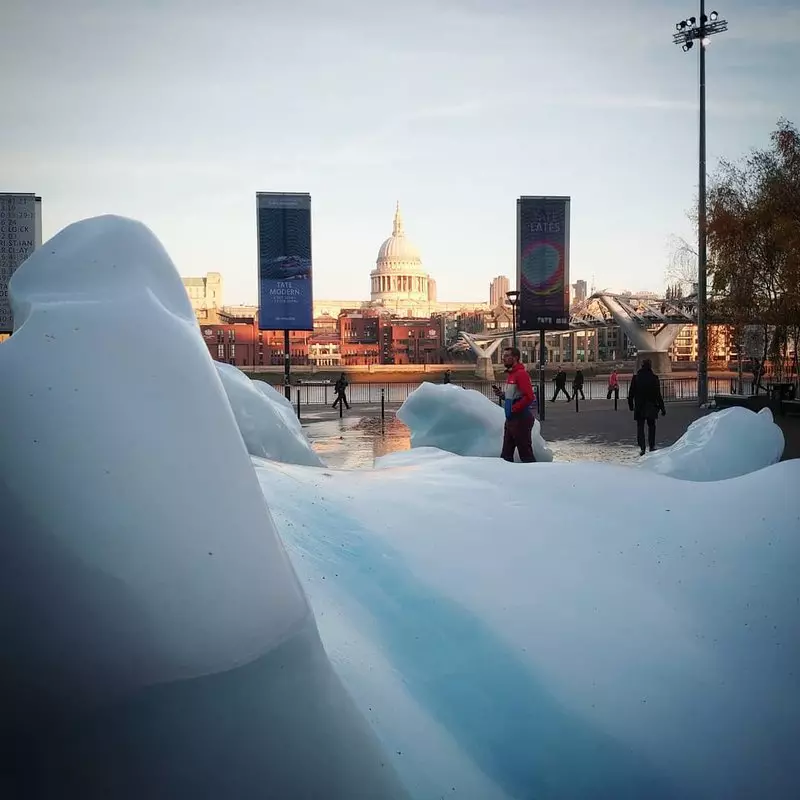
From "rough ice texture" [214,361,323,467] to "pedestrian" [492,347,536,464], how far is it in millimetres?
2941

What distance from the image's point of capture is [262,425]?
27.2 ft

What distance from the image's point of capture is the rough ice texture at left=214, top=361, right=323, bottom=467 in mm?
8094

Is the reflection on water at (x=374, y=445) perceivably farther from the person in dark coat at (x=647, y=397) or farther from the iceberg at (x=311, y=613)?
the iceberg at (x=311, y=613)

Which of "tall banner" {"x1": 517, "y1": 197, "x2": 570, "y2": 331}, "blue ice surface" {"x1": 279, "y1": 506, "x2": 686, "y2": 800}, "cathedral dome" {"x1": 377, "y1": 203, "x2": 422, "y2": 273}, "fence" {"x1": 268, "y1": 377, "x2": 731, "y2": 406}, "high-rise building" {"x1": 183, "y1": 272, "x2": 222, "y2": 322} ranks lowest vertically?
"fence" {"x1": 268, "y1": 377, "x2": 731, "y2": 406}

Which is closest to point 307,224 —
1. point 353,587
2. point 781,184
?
point 781,184

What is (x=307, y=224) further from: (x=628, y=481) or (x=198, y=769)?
(x=198, y=769)

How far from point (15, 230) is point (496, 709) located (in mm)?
20664

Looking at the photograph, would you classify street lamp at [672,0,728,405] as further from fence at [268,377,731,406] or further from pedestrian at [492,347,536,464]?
pedestrian at [492,347,536,464]

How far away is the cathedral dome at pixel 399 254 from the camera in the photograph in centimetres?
17900

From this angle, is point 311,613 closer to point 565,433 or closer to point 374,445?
point 374,445

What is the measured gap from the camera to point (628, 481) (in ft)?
12.6

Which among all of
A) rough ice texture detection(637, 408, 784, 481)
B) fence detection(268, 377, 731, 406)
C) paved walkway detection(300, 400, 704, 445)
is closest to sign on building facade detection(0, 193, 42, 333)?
paved walkway detection(300, 400, 704, 445)

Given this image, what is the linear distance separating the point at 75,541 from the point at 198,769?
0.57 metres

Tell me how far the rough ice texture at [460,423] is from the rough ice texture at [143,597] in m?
9.72
